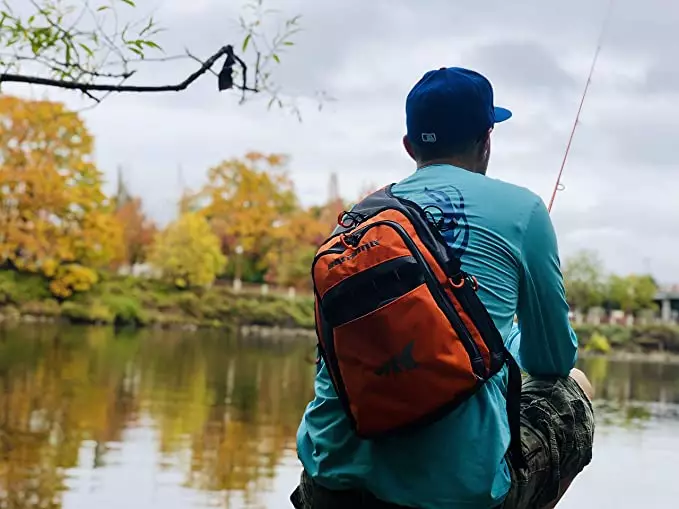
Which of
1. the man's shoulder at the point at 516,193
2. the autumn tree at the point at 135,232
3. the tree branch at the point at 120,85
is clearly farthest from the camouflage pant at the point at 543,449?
the autumn tree at the point at 135,232

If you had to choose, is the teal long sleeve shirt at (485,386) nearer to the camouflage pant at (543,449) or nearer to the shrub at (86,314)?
the camouflage pant at (543,449)

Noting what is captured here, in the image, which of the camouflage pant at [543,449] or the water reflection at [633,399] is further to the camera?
the water reflection at [633,399]

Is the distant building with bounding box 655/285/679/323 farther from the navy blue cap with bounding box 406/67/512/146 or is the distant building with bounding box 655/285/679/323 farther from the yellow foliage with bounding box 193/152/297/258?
the navy blue cap with bounding box 406/67/512/146

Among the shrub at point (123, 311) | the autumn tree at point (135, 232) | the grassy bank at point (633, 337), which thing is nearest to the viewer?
the shrub at point (123, 311)

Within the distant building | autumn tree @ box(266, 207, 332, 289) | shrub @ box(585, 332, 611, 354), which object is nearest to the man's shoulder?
shrub @ box(585, 332, 611, 354)

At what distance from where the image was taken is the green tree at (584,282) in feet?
194

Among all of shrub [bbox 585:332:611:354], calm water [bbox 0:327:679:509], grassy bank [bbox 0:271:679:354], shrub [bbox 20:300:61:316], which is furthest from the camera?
shrub [bbox 585:332:611:354]

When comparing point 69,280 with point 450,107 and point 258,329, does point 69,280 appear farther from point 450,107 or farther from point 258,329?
point 450,107

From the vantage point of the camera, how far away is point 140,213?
55812mm

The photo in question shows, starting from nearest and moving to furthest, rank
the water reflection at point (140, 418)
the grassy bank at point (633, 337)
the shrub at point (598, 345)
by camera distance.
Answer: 1. the water reflection at point (140, 418)
2. the shrub at point (598, 345)
3. the grassy bank at point (633, 337)

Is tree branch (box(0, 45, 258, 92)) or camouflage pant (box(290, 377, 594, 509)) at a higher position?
tree branch (box(0, 45, 258, 92))

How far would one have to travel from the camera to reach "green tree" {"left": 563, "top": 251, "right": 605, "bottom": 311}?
59.0 m

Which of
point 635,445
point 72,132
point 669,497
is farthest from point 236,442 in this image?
point 72,132

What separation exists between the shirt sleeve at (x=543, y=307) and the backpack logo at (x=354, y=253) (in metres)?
0.35
